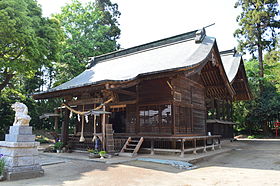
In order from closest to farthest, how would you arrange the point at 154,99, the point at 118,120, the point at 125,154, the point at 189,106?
1. the point at 125,154
2. the point at 154,99
3. the point at 189,106
4. the point at 118,120

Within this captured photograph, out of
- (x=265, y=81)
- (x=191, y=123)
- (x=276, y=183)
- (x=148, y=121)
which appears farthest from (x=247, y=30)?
(x=276, y=183)

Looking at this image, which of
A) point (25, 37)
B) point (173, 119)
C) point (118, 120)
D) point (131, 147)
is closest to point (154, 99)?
point (173, 119)

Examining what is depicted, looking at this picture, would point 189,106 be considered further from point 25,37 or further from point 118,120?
point 25,37

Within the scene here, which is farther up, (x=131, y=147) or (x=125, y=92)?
(x=125, y=92)

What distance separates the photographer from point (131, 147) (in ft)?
38.8

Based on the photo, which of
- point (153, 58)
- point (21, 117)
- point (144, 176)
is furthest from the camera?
point (153, 58)

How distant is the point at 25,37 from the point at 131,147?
973 centimetres

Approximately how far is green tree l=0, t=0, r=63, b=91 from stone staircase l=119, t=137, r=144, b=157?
9056mm

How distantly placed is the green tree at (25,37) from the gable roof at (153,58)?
288cm

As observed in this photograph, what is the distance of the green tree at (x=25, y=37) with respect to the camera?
528 inches

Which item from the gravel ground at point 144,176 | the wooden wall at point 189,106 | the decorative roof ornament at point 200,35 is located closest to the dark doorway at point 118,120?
the wooden wall at point 189,106

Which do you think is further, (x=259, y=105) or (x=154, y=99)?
(x=259, y=105)

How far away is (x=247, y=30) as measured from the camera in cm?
2856

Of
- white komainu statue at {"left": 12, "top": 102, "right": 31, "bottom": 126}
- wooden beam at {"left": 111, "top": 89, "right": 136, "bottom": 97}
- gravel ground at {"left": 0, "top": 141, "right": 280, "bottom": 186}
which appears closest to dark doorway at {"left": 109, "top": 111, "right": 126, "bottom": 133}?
wooden beam at {"left": 111, "top": 89, "right": 136, "bottom": 97}
